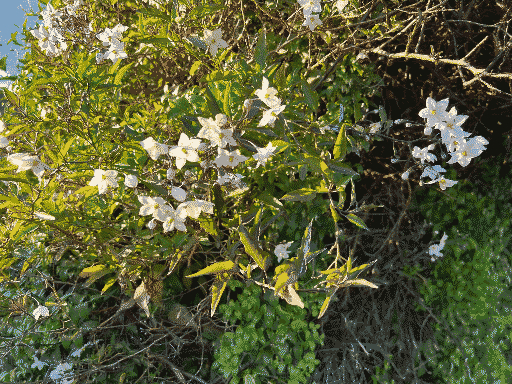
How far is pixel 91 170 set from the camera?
4.02 ft

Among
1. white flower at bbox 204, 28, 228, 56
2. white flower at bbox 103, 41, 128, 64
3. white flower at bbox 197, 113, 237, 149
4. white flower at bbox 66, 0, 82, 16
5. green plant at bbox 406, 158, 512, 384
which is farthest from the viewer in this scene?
green plant at bbox 406, 158, 512, 384

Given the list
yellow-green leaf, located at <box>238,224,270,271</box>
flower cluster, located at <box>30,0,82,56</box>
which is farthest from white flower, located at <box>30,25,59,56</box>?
yellow-green leaf, located at <box>238,224,270,271</box>

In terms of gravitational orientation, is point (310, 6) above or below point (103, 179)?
above

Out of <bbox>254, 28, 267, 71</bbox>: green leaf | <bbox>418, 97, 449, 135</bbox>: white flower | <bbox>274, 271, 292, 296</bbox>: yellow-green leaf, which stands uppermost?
<bbox>254, 28, 267, 71</bbox>: green leaf

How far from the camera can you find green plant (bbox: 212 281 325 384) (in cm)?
158

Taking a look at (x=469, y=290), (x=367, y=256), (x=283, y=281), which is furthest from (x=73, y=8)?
(x=469, y=290)

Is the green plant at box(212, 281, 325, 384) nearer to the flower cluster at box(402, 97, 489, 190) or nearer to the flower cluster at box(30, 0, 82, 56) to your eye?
the flower cluster at box(402, 97, 489, 190)

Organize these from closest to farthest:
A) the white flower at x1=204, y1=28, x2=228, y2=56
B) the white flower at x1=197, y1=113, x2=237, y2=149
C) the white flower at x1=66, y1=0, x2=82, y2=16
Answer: the white flower at x1=197, y1=113, x2=237, y2=149 → the white flower at x1=204, y1=28, x2=228, y2=56 → the white flower at x1=66, y1=0, x2=82, y2=16

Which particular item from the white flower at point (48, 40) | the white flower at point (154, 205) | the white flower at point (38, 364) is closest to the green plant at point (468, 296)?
the white flower at point (154, 205)

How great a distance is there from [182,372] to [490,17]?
8.12ft

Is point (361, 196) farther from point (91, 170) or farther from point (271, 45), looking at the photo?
point (91, 170)

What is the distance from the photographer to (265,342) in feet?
5.34

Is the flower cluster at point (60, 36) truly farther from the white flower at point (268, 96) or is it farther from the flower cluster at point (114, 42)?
the white flower at point (268, 96)

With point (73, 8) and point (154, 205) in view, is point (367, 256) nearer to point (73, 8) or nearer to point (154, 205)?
point (154, 205)
